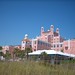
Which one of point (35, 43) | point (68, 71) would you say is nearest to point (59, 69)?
point (68, 71)

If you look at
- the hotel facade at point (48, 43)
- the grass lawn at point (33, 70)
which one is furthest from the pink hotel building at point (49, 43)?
the grass lawn at point (33, 70)

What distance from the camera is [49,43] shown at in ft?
256

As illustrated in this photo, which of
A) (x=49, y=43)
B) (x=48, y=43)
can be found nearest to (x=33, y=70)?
(x=48, y=43)

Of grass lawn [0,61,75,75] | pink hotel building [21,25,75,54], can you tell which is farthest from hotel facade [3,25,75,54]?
grass lawn [0,61,75,75]

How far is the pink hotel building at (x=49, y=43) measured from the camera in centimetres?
6378

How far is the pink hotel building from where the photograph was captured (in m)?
63.8

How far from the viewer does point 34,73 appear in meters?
5.11

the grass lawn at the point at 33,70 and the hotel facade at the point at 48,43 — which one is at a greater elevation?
the hotel facade at the point at 48,43

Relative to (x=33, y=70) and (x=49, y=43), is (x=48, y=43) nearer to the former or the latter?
(x=49, y=43)

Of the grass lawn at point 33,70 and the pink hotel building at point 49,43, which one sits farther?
the pink hotel building at point 49,43

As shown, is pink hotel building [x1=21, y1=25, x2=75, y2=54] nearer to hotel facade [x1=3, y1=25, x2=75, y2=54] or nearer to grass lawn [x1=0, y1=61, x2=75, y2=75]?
hotel facade [x1=3, y1=25, x2=75, y2=54]

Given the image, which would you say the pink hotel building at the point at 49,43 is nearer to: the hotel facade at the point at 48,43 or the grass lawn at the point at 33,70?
the hotel facade at the point at 48,43

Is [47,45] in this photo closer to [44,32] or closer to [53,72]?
[44,32]

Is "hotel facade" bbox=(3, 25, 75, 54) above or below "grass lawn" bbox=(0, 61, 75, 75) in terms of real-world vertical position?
above
